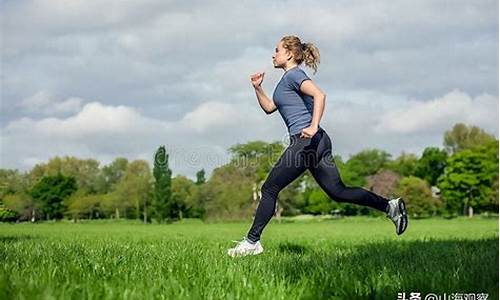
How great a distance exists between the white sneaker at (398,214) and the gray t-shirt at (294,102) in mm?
1197

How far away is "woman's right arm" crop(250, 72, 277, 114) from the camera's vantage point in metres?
6.86

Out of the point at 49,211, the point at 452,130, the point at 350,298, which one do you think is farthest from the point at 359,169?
the point at 350,298

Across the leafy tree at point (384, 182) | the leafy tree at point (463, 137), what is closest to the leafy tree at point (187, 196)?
the leafy tree at point (384, 182)

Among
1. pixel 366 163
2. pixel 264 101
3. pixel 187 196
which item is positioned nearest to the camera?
pixel 264 101

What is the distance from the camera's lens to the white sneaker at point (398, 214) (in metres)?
6.66

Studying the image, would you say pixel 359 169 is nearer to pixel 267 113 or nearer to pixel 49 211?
pixel 49 211

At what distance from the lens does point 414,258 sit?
6.30 meters

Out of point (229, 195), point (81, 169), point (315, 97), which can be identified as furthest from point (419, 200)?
point (315, 97)

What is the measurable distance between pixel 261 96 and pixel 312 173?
933 mm

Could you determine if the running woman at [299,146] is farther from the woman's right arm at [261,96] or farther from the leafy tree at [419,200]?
the leafy tree at [419,200]

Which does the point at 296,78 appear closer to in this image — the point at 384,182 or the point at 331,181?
the point at 331,181

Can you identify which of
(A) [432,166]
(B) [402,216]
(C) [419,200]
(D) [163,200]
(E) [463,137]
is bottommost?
(B) [402,216]

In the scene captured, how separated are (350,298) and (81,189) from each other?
124 feet

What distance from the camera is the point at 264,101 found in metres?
6.90
